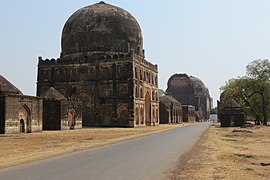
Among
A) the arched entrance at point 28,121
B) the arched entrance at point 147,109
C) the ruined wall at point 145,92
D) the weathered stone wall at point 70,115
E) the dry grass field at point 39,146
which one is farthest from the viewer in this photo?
the arched entrance at point 147,109

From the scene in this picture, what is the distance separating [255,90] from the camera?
57312 mm

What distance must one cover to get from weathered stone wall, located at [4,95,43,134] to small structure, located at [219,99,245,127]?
25785 mm

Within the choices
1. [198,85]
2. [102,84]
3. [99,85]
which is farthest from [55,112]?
[198,85]

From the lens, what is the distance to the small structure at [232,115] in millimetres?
51312

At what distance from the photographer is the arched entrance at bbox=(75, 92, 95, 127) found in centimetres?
5378

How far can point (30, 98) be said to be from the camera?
3675 centimetres

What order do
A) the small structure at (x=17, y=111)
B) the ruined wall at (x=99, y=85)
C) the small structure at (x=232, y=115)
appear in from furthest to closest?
the ruined wall at (x=99, y=85) < the small structure at (x=232, y=115) < the small structure at (x=17, y=111)

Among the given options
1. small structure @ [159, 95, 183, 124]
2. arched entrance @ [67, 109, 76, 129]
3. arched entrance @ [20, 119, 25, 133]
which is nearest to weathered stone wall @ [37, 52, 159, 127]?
arched entrance @ [67, 109, 76, 129]

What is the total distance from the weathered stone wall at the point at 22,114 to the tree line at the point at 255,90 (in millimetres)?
33077

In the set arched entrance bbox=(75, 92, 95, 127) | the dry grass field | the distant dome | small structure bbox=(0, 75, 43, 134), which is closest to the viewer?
the dry grass field

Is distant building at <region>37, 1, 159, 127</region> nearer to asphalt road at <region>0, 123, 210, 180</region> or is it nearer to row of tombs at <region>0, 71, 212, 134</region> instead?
row of tombs at <region>0, 71, 212, 134</region>

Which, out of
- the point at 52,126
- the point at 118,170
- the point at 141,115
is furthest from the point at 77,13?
the point at 118,170

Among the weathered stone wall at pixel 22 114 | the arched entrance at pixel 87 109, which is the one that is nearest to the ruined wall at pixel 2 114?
the weathered stone wall at pixel 22 114

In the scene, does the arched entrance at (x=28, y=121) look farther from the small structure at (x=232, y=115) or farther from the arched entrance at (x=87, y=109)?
the small structure at (x=232, y=115)
